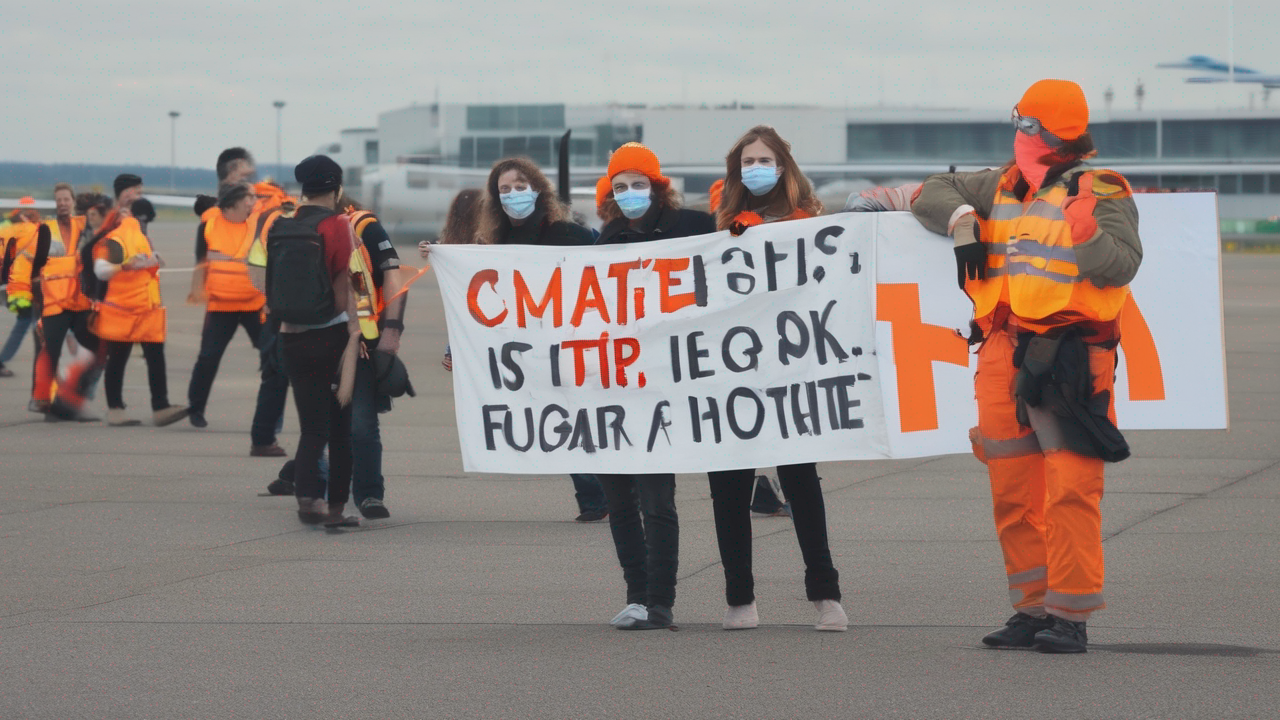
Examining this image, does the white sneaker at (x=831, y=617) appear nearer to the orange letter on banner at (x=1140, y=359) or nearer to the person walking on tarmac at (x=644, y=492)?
the person walking on tarmac at (x=644, y=492)

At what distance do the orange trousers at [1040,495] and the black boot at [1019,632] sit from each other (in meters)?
0.04

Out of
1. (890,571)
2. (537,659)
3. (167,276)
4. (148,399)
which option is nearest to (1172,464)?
(890,571)

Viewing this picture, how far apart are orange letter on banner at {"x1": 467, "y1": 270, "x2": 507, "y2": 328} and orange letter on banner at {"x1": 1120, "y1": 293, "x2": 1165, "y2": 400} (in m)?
2.57

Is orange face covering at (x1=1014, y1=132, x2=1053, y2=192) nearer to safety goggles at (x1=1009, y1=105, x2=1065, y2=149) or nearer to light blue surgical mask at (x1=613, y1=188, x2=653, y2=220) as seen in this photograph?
safety goggles at (x1=1009, y1=105, x2=1065, y2=149)

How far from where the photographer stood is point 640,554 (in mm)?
6285

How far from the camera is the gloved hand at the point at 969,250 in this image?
224 inches

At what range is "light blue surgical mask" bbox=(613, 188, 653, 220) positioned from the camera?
20.9 ft

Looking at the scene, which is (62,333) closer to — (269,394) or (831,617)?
(269,394)

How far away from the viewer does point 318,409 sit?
8.67 m

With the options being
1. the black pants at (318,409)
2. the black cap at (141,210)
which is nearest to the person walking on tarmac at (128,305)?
the black cap at (141,210)

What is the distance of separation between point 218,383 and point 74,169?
9020cm

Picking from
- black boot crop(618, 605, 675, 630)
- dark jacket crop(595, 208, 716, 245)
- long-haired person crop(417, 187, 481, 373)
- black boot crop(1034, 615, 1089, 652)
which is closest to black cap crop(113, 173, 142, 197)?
long-haired person crop(417, 187, 481, 373)

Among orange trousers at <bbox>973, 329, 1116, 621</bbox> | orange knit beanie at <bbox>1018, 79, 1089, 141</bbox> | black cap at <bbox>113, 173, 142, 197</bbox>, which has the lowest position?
orange trousers at <bbox>973, 329, 1116, 621</bbox>

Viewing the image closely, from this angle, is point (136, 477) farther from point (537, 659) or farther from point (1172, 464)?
point (1172, 464)
